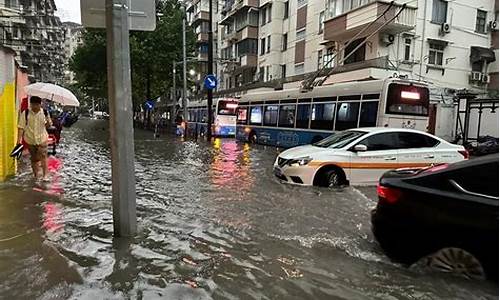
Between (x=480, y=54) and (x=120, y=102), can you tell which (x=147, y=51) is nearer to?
(x=480, y=54)

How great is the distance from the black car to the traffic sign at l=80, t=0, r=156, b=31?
3.40 metres

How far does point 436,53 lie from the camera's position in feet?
82.1

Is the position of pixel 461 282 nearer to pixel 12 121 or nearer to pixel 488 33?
pixel 12 121

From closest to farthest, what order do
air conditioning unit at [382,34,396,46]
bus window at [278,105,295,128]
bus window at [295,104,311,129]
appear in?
bus window at [295,104,311,129] → bus window at [278,105,295,128] → air conditioning unit at [382,34,396,46]

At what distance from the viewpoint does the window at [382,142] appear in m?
9.87

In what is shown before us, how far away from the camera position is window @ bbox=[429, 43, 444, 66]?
24814mm

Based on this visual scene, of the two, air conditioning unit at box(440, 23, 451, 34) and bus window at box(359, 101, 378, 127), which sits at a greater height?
air conditioning unit at box(440, 23, 451, 34)

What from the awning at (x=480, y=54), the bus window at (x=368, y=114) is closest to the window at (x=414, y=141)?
the bus window at (x=368, y=114)

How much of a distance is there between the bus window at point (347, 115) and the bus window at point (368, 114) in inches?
12.5

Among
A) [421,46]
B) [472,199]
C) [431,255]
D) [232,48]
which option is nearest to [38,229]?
[431,255]

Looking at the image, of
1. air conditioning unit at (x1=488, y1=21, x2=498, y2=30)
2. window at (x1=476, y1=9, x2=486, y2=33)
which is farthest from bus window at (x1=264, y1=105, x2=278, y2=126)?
air conditioning unit at (x1=488, y1=21, x2=498, y2=30)

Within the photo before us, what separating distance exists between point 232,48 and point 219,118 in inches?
705

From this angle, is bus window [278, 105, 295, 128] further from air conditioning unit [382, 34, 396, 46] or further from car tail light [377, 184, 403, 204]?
car tail light [377, 184, 403, 204]

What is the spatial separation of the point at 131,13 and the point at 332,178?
5862 millimetres
